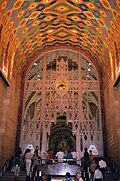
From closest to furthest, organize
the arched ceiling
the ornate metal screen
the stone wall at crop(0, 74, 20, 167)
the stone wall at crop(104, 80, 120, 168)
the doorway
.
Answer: the arched ceiling < the stone wall at crop(0, 74, 20, 167) < the stone wall at crop(104, 80, 120, 168) < the ornate metal screen < the doorway

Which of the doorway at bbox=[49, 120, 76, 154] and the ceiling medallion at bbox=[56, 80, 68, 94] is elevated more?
the ceiling medallion at bbox=[56, 80, 68, 94]

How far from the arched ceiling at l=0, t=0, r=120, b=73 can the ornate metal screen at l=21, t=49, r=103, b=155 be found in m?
1.09

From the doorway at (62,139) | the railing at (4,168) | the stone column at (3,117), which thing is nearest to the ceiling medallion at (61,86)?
the stone column at (3,117)

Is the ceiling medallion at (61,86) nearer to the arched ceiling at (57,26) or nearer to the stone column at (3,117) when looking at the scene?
the arched ceiling at (57,26)

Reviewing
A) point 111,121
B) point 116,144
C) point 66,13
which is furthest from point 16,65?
point 116,144

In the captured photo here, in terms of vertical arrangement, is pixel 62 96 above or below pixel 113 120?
above

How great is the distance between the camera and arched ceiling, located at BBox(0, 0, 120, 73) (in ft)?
35.4

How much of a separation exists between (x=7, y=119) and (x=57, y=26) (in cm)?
664

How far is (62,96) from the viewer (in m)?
14.8

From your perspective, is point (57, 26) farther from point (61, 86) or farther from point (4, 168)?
point (4, 168)

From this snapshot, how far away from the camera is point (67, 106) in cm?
1453

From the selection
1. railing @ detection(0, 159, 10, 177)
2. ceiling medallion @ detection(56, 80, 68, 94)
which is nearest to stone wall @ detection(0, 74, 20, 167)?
railing @ detection(0, 159, 10, 177)

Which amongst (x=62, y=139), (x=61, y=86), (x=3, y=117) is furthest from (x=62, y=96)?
(x=62, y=139)

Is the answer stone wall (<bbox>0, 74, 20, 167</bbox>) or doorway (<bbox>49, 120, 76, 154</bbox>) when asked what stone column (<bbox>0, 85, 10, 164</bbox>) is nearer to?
stone wall (<bbox>0, 74, 20, 167</bbox>)
